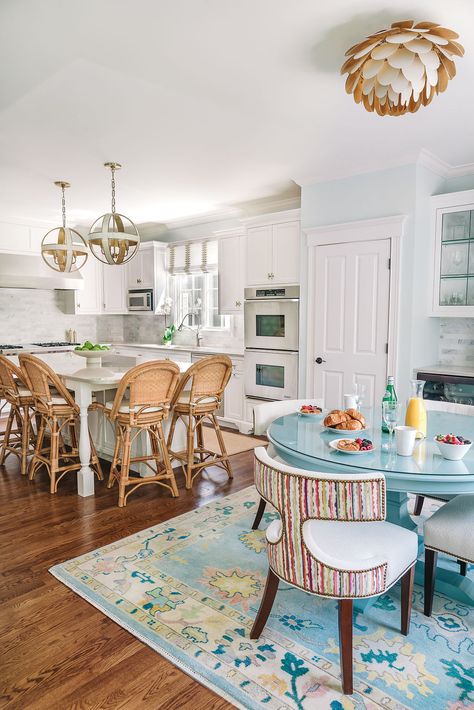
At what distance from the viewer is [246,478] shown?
384 cm

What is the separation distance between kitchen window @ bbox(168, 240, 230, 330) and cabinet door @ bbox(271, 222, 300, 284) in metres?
1.44

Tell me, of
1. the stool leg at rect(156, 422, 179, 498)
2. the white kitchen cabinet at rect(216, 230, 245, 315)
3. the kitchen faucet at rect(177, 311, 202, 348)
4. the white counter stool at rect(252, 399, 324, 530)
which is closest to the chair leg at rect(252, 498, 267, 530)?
the white counter stool at rect(252, 399, 324, 530)

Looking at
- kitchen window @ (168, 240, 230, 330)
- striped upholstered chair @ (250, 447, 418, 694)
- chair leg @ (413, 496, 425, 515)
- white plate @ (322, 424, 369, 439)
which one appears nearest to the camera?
striped upholstered chair @ (250, 447, 418, 694)

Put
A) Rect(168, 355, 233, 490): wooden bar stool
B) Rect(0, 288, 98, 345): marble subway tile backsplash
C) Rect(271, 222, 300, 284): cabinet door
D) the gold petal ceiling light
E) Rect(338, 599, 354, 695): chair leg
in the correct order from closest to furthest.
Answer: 1. Rect(338, 599, 354, 695): chair leg
2. the gold petal ceiling light
3. Rect(168, 355, 233, 490): wooden bar stool
4. Rect(271, 222, 300, 284): cabinet door
5. Rect(0, 288, 98, 345): marble subway tile backsplash

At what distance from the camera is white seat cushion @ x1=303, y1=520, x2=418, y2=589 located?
5.42ft

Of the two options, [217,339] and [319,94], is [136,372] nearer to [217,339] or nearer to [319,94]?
[319,94]

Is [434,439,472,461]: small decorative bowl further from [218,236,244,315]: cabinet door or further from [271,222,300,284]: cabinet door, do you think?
[218,236,244,315]: cabinet door

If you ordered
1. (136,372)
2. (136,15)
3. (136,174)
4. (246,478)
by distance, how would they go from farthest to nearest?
(136,174) < (246,478) < (136,372) < (136,15)

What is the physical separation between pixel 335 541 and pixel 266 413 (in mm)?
1198

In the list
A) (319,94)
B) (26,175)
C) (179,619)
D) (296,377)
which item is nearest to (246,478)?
(296,377)

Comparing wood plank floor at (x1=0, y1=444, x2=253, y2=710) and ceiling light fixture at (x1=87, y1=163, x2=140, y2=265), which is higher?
ceiling light fixture at (x1=87, y1=163, x2=140, y2=265)

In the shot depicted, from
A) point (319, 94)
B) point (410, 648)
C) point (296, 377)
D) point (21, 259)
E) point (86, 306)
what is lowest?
point (410, 648)

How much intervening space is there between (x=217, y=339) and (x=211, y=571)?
4.09 meters

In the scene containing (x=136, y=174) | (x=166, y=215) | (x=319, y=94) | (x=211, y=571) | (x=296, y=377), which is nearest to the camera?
(x=211, y=571)
